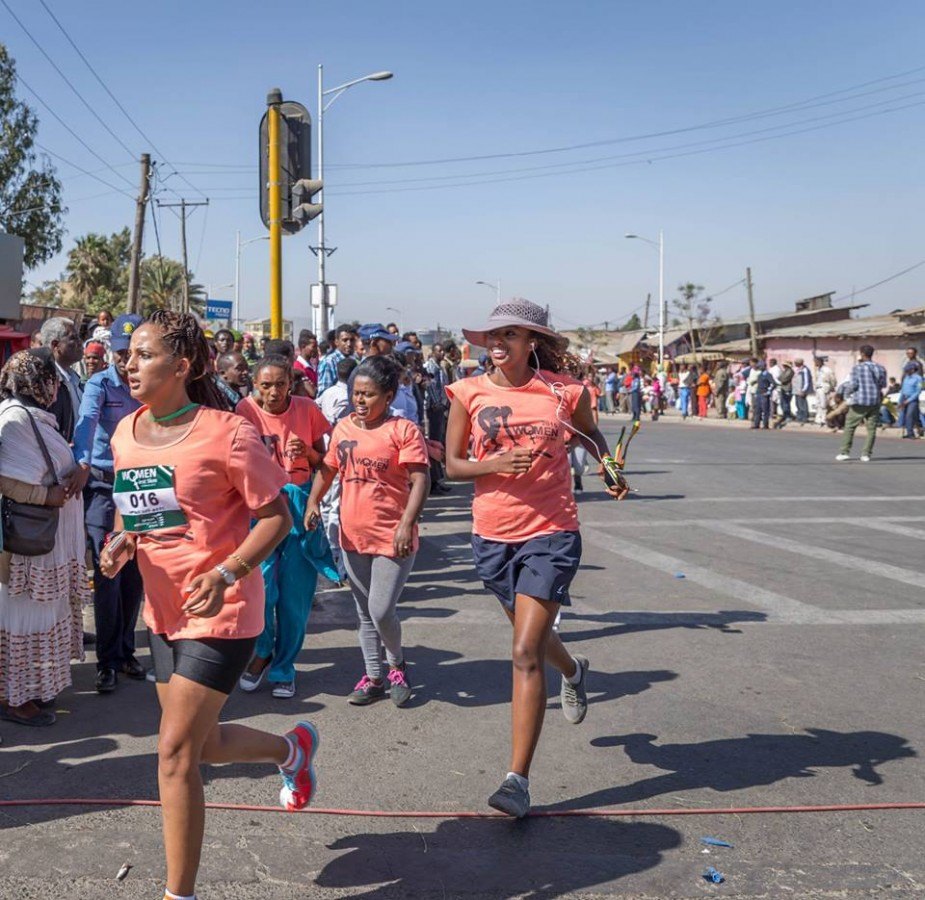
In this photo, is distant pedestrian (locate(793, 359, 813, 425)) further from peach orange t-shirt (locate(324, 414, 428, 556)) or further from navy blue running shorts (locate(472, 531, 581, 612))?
navy blue running shorts (locate(472, 531, 581, 612))

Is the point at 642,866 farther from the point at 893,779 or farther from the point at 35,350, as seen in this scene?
the point at 35,350

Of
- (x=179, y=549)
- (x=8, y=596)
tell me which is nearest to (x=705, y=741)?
(x=179, y=549)

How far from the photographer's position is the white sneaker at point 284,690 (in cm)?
557

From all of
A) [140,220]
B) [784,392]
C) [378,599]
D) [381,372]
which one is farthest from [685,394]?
[378,599]

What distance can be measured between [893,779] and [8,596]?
4123 millimetres

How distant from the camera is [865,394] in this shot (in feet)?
60.8

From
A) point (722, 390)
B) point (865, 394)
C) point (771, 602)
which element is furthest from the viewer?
point (722, 390)

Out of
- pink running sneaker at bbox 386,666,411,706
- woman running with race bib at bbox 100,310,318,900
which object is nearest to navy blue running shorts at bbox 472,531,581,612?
pink running sneaker at bbox 386,666,411,706

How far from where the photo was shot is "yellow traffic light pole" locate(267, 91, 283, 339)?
9320 millimetres

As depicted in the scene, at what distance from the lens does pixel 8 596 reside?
5.16 m

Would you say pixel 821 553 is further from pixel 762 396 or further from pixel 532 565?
pixel 762 396

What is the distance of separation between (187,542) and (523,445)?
1678mm

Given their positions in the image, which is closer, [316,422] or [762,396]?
[316,422]

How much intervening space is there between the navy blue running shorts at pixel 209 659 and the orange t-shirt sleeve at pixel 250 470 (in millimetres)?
416
